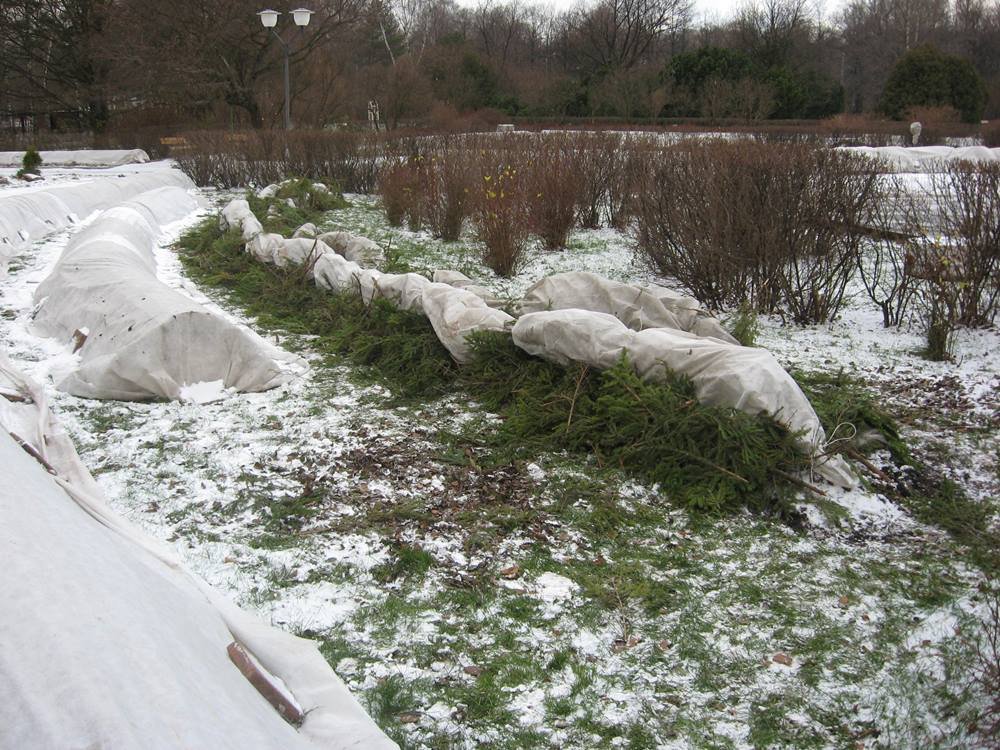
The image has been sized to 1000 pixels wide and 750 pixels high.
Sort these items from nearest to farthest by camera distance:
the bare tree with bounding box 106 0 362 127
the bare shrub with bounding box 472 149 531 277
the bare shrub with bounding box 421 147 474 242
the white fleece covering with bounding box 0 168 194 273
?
the bare shrub with bounding box 472 149 531 277, the white fleece covering with bounding box 0 168 194 273, the bare shrub with bounding box 421 147 474 242, the bare tree with bounding box 106 0 362 127

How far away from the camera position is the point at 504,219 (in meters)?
8.26

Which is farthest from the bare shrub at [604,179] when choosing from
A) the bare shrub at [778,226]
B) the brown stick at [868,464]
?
the brown stick at [868,464]

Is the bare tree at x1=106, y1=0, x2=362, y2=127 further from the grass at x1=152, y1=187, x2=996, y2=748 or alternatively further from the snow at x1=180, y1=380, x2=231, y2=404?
the grass at x1=152, y1=187, x2=996, y2=748

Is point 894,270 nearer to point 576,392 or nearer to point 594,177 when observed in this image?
point 576,392

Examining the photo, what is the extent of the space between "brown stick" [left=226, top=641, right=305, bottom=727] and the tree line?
2447 centimetres

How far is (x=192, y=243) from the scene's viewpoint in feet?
32.0

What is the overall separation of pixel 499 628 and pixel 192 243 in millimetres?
8251

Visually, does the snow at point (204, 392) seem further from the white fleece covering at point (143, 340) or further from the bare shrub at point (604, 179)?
the bare shrub at point (604, 179)

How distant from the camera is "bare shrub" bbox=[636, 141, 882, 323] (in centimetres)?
647

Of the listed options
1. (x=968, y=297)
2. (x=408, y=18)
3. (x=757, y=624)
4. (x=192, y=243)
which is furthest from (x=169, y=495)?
(x=408, y=18)

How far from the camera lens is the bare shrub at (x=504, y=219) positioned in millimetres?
8344

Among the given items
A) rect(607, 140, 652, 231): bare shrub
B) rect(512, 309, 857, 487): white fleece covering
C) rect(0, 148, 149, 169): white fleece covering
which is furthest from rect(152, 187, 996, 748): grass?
rect(0, 148, 149, 169): white fleece covering

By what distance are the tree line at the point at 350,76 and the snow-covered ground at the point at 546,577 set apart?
22.2 meters

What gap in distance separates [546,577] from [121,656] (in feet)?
6.11
